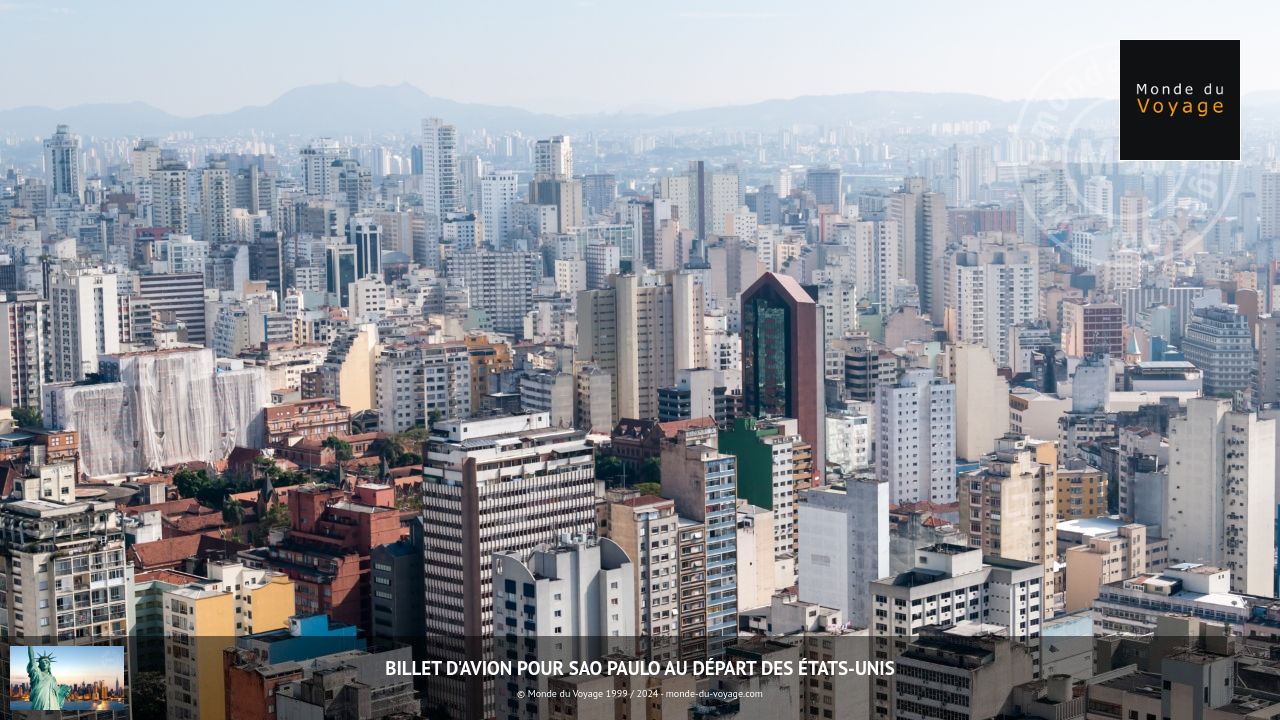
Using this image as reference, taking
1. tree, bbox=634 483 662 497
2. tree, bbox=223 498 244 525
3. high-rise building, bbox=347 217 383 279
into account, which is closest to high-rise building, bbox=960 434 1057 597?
tree, bbox=634 483 662 497

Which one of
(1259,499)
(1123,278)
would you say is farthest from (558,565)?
(1123,278)

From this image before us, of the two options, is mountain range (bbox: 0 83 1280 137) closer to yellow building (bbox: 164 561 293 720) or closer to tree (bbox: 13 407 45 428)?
tree (bbox: 13 407 45 428)

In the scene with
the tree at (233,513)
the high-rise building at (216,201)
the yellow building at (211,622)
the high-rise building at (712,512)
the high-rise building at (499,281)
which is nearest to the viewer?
the yellow building at (211,622)

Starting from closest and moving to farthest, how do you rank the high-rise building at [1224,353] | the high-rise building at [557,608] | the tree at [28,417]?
the high-rise building at [557,608]
the tree at [28,417]
the high-rise building at [1224,353]

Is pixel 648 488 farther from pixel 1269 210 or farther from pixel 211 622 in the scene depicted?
pixel 1269 210

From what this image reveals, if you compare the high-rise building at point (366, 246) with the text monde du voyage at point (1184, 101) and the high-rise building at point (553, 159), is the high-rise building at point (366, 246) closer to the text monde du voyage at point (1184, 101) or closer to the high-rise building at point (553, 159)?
the high-rise building at point (553, 159)

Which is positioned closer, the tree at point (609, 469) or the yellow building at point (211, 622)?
the yellow building at point (211, 622)

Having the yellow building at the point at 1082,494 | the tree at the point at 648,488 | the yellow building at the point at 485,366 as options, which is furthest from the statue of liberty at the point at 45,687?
the yellow building at the point at 485,366

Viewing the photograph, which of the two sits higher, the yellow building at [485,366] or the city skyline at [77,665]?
the yellow building at [485,366]
